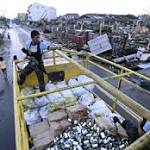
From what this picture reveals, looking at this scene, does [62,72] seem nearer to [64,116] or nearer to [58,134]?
[64,116]

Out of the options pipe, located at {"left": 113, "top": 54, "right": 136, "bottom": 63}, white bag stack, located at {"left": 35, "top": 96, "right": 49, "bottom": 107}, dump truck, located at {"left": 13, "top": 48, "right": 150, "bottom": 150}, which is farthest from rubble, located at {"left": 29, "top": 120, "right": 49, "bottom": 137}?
pipe, located at {"left": 113, "top": 54, "right": 136, "bottom": 63}

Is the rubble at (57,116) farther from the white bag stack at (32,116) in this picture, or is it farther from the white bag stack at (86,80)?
the white bag stack at (86,80)

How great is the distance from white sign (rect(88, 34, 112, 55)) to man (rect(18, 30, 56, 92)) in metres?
9.57

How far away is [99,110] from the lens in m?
4.37

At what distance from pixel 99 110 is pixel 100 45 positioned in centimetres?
1081

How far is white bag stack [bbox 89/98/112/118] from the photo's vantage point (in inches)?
166

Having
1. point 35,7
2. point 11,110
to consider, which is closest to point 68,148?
point 11,110

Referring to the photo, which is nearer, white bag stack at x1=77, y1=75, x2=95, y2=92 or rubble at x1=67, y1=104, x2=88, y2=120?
rubble at x1=67, y1=104, x2=88, y2=120

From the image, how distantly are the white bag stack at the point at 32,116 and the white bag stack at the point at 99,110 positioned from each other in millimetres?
1019

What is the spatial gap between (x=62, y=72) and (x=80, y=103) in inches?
57.2

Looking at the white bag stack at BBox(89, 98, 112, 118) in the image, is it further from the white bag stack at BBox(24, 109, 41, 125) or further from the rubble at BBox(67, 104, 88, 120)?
the white bag stack at BBox(24, 109, 41, 125)

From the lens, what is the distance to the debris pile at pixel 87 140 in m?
3.41

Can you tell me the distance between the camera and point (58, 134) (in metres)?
3.68

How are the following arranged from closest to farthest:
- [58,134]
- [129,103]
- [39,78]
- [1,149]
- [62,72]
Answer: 1. [129,103]
2. [58,134]
3. [39,78]
4. [1,149]
5. [62,72]
